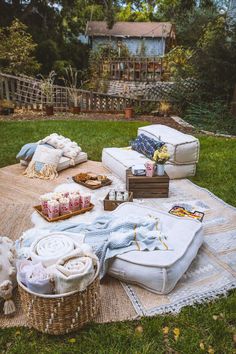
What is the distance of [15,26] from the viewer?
11570 mm

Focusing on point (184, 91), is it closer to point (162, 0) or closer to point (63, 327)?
point (63, 327)

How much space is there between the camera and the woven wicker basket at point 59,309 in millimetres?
2295

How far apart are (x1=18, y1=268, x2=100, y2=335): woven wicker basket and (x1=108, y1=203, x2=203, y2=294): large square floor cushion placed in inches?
18.5

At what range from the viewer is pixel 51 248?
2682 millimetres

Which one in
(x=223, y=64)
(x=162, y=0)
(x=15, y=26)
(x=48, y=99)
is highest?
(x=162, y=0)

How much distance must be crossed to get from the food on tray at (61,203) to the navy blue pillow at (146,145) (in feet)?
5.22

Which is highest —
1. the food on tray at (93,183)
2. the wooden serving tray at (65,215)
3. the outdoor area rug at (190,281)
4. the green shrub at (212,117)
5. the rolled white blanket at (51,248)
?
the green shrub at (212,117)

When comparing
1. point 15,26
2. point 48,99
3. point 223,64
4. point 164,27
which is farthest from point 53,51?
point 164,27

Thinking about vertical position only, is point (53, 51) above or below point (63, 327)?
above

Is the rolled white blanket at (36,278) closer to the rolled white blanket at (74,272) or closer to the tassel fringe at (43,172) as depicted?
the rolled white blanket at (74,272)

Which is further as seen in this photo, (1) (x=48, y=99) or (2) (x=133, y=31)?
(2) (x=133, y=31)

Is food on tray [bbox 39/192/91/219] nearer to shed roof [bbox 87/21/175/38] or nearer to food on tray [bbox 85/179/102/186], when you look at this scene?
food on tray [bbox 85/179/102/186]

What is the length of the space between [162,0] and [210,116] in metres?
14.9

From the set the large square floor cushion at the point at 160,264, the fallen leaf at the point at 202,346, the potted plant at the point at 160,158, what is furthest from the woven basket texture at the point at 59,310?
the potted plant at the point at 160,158
